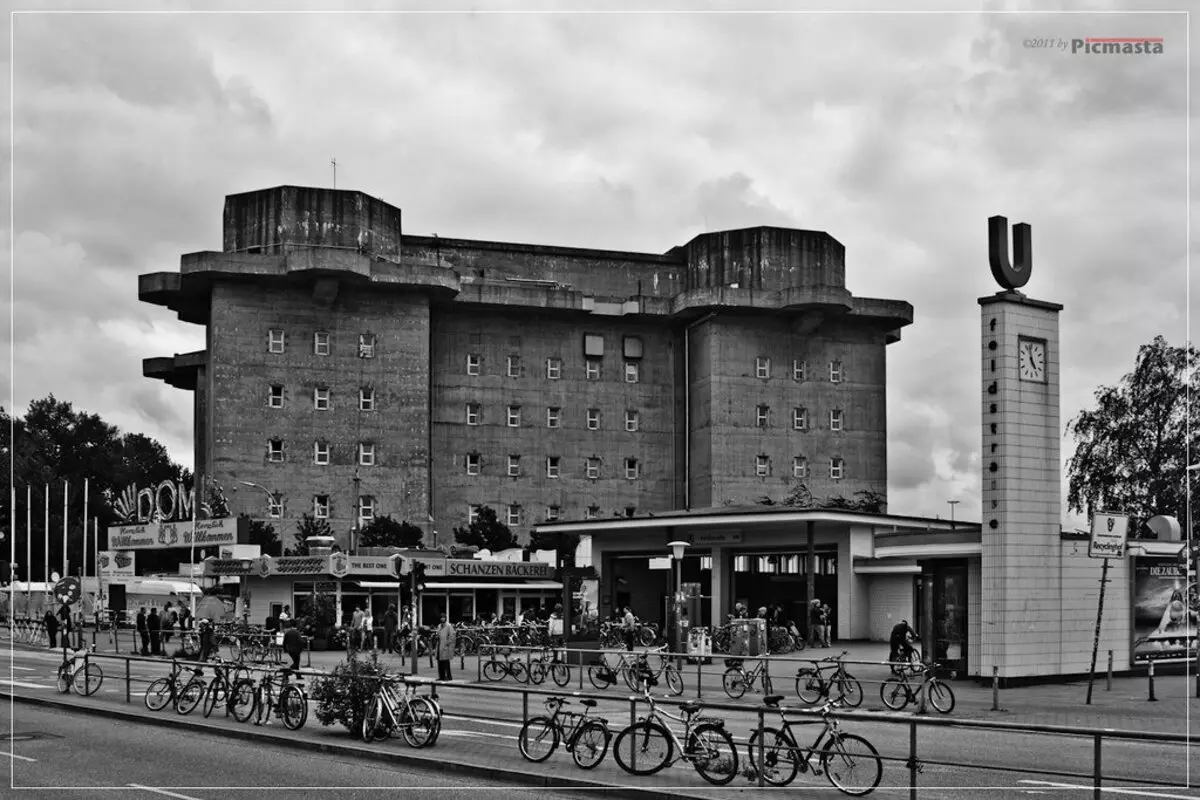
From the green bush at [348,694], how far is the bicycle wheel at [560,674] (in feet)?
46.6

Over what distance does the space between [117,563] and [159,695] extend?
48.3 metres

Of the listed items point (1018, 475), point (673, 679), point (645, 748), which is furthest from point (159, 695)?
point (1018, 475)

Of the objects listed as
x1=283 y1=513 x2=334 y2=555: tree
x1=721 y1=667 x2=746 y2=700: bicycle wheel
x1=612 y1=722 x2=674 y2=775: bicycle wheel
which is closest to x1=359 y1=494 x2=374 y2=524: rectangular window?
x1=283 y1=513 x2=334 y2=555: tree

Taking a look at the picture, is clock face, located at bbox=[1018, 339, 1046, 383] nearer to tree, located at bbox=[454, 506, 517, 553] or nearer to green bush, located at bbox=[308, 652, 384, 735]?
green bush, located at bbox=[308, 652, 384, 735]

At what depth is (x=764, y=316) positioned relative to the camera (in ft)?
346

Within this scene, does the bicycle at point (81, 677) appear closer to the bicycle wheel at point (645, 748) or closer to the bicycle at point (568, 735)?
the bicycle at point (568, 735)

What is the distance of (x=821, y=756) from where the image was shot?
1518 cm

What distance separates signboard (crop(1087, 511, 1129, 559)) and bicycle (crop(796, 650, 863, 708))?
5001 mm

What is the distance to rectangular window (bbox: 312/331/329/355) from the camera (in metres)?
98.4

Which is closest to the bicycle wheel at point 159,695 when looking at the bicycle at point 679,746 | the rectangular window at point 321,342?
the bicycle at point 679,746

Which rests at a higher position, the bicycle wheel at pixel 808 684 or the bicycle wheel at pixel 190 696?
the bicycle wheel at pixel 190 696

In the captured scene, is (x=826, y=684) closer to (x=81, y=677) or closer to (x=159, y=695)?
(x=159, y=695)

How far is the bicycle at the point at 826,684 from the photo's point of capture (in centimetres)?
2747

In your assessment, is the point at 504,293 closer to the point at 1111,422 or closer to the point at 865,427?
the point at 865,427
